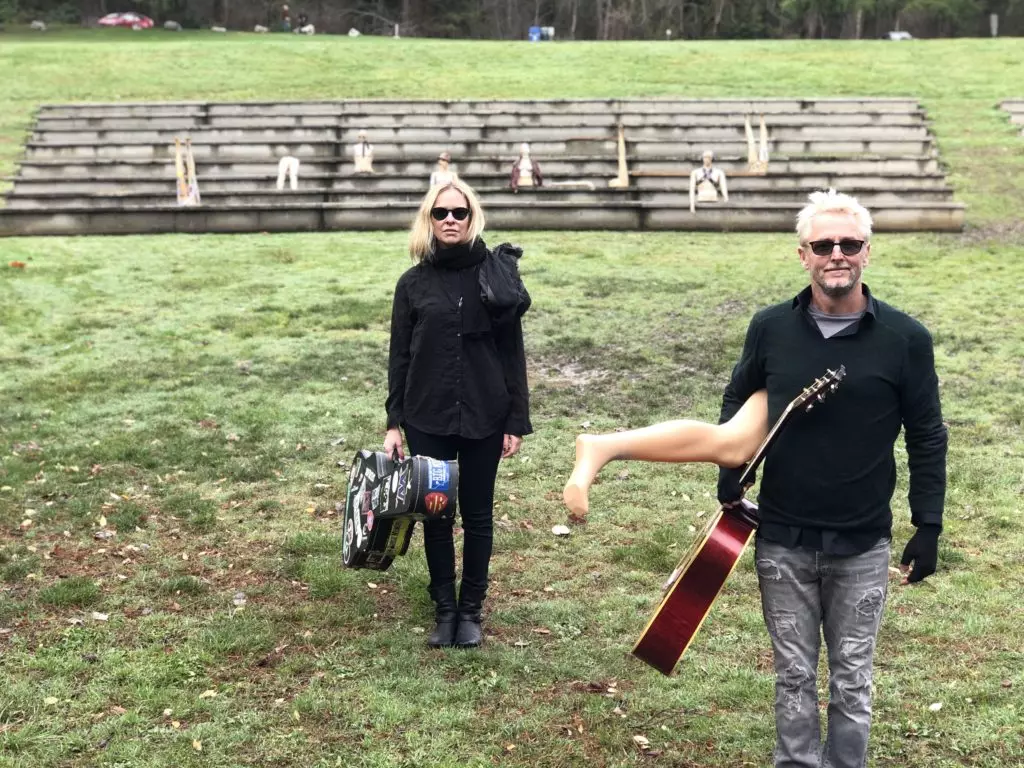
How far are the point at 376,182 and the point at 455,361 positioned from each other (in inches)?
664

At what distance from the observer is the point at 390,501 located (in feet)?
15.3

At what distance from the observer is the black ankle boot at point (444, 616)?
5129mm

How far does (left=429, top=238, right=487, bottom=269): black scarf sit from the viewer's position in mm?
4848

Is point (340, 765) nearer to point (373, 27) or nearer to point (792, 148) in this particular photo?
point (792, 148)

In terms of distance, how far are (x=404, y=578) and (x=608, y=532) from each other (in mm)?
1433

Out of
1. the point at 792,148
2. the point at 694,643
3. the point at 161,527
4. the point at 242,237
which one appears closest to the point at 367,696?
the point at 694,643

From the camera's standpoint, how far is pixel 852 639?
347 cm

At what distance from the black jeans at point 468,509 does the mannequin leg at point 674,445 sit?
151cm

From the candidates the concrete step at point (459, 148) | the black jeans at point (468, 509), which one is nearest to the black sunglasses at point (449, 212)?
the black jeans at point (468, 509)

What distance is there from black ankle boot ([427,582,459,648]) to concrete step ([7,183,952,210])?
1365 cm

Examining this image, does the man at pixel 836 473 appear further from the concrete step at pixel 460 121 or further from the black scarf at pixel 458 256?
the concrete step at pixel 460 121

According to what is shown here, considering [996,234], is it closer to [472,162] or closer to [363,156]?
[472,162]

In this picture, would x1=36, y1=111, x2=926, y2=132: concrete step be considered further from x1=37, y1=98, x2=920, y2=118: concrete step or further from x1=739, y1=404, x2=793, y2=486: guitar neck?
x1=739, y1=404, x2=793, y2=486: guitar neck

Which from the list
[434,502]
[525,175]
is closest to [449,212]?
[434,502]
